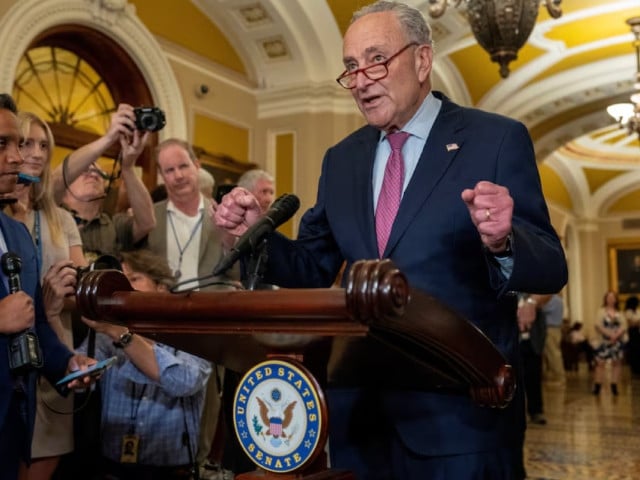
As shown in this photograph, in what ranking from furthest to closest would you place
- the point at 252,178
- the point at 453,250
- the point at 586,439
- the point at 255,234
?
the point at 586,439
the point at 252,178
the point at 453,250
the point at 255,234

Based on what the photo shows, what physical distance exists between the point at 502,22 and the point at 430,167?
4.60m

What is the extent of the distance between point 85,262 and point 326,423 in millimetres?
1821

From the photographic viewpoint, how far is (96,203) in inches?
119

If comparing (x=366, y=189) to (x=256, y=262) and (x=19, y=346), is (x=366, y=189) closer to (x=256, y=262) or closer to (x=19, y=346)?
(x=256, y=262)

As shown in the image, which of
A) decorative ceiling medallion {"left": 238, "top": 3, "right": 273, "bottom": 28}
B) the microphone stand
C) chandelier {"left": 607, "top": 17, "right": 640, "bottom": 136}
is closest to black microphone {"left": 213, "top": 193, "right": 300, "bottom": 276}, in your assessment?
the microphone stand

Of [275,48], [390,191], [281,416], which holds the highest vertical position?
[275,48]

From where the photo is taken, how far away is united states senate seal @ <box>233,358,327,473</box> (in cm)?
95

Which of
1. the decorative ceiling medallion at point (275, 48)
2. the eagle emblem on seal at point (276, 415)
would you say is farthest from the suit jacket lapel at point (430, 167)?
the decorative ceiling medallion at point (275, 48)

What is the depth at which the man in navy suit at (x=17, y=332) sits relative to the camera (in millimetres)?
1711

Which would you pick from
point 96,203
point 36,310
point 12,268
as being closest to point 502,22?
point 96,203

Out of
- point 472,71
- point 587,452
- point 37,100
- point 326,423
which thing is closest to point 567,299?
point 472,71

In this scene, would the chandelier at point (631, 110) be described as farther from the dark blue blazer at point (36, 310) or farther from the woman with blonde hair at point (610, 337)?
the dark blue blazer at point (36, 310)

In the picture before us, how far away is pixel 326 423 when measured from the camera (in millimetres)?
952

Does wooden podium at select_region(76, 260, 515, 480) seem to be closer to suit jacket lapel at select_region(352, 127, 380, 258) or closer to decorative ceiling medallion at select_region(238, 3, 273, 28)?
suit jacket lapel at select_region(352, 127, 380, 258)
